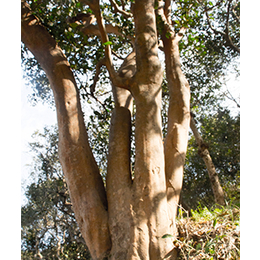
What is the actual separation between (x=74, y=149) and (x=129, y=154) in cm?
71

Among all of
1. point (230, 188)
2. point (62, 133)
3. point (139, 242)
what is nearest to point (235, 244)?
point (139, 242)

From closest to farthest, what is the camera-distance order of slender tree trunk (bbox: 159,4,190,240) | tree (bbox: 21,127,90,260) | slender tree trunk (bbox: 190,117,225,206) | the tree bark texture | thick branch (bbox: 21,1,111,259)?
the tree bark texture → thick branch (bbox: 21,1,111,259) → slender tree trunk (bbox: 159,4,190,240) → slender tree trunk (bbox: 190,117,225,206) → tree (bbox: 21,127,90,260)

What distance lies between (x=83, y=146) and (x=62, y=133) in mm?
312

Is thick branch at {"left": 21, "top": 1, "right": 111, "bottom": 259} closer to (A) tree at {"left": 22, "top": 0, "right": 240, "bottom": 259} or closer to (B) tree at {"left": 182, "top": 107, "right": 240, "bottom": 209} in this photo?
(A) tree at {"left": 22, "top": 0, "right": 240, "bottom": 259}

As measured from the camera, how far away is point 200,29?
21.1ft

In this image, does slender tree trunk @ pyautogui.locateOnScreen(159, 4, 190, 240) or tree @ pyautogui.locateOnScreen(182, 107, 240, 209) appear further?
tree @ pyautogui.locateOnScreen(182, 107, 240, 209)

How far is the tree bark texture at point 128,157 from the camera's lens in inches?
98.1

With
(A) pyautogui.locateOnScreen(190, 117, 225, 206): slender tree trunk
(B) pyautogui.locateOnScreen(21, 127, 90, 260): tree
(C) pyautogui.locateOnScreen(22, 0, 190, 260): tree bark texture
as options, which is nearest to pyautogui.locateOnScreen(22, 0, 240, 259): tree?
(C) pyautogui.locateOnScreen(22, 0, 190, 260): tree bark texture

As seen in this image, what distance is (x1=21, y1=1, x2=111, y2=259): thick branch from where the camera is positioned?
2.65 m

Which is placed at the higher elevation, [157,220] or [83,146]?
[83,146]

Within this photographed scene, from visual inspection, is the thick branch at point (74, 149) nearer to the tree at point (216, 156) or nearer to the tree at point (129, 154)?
the tree at point (129, 154)

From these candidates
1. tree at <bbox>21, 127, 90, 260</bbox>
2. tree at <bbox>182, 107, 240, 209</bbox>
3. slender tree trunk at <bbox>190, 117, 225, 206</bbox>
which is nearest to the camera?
slender tree trunk at <bbox>190, 117, 225, 206</bbox>
